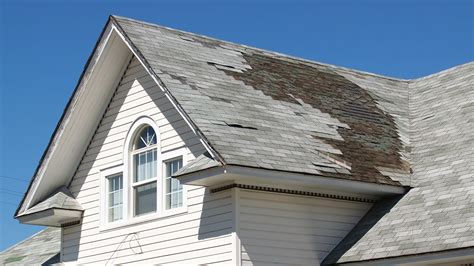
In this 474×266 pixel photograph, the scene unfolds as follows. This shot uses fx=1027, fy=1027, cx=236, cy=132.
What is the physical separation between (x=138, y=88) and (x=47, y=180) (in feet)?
10.0

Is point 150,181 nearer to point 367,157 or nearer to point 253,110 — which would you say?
point 253,110

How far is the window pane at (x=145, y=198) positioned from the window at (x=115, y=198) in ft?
1.77

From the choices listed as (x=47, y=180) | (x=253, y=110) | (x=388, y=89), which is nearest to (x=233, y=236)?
(x=253, y=110)

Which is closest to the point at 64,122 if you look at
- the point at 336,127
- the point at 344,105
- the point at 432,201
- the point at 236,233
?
the point at 236,233

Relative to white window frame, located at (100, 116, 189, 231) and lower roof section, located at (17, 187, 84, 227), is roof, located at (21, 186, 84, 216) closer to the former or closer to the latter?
lower roof section, located at (17, 187, 84, 227)

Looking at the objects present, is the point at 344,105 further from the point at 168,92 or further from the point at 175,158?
the point at 168,92

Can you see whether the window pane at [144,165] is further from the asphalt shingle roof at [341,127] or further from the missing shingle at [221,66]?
the missing shingle at [221,66]

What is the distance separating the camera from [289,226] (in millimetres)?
18750

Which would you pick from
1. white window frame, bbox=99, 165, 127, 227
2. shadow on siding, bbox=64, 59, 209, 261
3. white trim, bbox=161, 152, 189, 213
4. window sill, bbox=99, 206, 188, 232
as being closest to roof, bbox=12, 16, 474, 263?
shadow on siding, bbox=64, 59, 209, 261

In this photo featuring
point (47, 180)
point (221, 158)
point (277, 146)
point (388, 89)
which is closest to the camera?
point (221, 158)

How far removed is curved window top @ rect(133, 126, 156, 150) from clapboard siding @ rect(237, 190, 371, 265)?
321cm

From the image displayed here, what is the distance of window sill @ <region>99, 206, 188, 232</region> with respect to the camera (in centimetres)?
1934

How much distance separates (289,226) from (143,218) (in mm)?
3137

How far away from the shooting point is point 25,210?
73.7 ft
